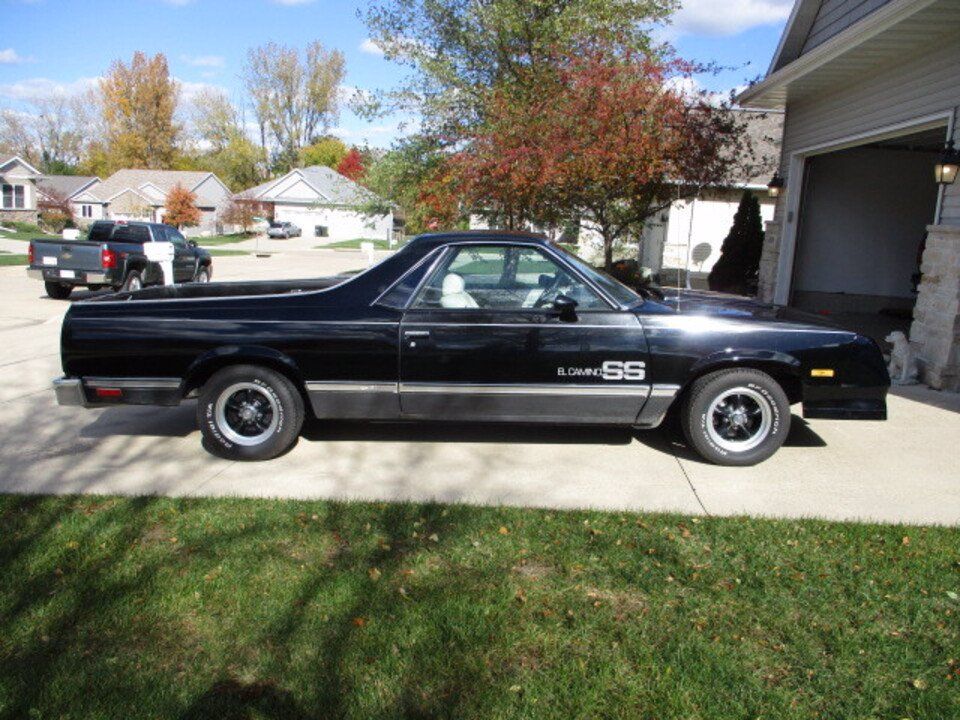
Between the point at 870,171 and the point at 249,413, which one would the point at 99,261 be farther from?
the point at 870,171

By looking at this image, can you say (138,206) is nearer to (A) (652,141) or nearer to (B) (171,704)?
(A) (652,141)

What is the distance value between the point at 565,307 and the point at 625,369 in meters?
0.59

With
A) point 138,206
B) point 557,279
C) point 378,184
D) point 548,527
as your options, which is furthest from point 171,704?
point 138,206

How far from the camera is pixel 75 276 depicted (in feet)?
47.7

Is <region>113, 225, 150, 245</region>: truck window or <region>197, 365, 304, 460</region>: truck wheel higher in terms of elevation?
<region>113, 225, 150, 245</region>: truck window

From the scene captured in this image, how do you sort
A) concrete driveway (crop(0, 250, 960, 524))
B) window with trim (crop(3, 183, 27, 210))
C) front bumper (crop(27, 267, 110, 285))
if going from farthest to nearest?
window with trim (crop(3, 183, 27, 210)) < front bumper (crop(27, 267, 110, 285)) < concrete driveway (crop(0, 250, 960, 524))

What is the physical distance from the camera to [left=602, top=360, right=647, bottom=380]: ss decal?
514 centimetres

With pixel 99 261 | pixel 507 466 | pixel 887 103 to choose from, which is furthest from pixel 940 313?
pixel 99 261

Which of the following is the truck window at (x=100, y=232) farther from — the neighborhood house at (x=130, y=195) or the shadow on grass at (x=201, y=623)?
the neighborhood house at (x=130, y=195)

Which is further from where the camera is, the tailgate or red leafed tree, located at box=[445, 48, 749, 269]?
the tailgate

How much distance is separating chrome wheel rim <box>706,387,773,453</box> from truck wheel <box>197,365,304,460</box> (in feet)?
9.48

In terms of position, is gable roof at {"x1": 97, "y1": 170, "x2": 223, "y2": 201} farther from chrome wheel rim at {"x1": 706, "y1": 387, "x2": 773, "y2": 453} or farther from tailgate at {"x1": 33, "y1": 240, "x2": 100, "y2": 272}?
chrome wheel rim at {"x1": 706, "y1": 387, "x2": 773, "y2": 453}

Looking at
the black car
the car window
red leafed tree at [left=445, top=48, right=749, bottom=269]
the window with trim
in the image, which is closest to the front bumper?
red leafed tree at [left=445, top=48, right=749, bottom=269]

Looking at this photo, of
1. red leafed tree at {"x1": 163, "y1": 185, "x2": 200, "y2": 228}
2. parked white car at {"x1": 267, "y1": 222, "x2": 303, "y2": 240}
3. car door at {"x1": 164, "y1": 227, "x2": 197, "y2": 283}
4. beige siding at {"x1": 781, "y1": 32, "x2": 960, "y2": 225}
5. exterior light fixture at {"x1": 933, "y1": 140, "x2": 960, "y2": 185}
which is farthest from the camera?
parked white car at {"x1": 267, "y1": 222, "x2": 303, "y2": 240}
